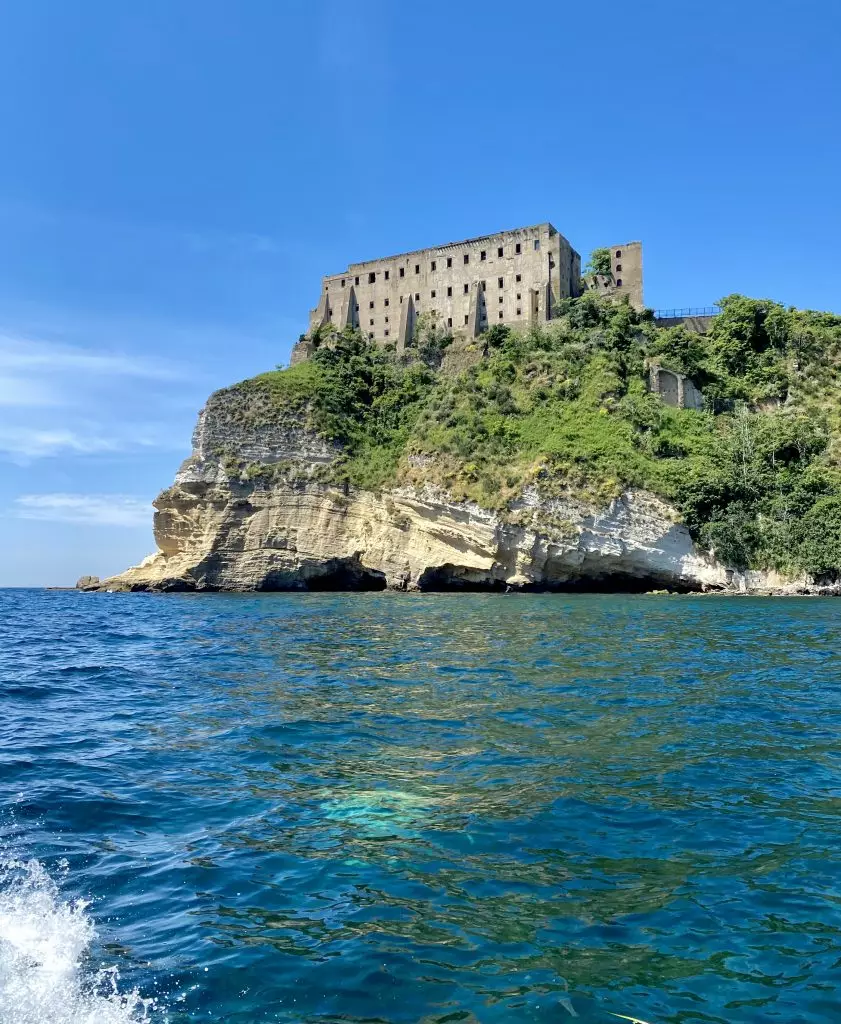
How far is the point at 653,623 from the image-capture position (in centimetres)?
2362

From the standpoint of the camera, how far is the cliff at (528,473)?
42.2 meters

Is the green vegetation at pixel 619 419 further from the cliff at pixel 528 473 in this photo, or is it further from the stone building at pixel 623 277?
the stone building at pixel 623 277

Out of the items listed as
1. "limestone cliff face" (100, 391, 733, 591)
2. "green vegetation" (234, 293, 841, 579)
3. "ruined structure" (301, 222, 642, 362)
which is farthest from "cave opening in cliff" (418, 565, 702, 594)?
"ruined structure" (301, 222, 642, 362)

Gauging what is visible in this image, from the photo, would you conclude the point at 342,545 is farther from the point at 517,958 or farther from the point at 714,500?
the point at 517,958

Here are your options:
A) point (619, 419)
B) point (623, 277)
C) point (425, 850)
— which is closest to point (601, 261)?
point (623, 277)

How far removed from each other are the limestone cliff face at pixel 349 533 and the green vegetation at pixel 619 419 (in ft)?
3.93

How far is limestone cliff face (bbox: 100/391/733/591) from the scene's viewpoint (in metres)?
42.9

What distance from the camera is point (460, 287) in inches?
2712

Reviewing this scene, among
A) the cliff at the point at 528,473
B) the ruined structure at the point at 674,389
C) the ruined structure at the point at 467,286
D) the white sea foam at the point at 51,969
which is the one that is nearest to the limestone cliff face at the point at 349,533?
the cliff at the point at 528,473

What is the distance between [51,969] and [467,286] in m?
68.3

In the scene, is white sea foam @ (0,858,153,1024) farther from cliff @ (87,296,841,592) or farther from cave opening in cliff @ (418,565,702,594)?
cave opening in cliff @ (418,565,702,594)

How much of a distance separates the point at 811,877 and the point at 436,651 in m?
12.6

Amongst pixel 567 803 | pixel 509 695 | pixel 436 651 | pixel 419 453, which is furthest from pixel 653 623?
pixel 419 453

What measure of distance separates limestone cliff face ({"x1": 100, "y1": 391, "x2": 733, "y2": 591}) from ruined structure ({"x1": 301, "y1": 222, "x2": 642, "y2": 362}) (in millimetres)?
18864
